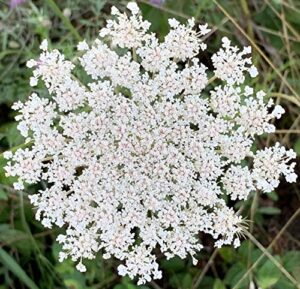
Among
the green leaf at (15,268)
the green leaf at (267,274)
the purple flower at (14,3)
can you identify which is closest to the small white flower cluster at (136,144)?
the green leaf at (267,274)

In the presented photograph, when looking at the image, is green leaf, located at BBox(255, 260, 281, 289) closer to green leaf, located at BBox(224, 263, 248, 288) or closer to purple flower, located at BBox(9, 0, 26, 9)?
green leaf, located at BBox(224, 263, 248, 288)

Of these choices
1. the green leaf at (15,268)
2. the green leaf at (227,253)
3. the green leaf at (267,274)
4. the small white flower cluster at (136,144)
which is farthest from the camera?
the green leaf at (227,253)

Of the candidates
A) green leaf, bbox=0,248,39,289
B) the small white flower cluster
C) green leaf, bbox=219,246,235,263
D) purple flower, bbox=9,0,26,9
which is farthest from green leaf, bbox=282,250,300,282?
purple flower, bbox=9,0,26,9

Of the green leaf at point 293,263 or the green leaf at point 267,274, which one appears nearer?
the green leaf at point 267,274

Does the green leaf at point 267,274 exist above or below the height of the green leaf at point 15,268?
below

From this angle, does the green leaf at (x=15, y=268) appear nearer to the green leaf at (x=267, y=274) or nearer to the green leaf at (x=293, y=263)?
the green leaf at (x=267, y=274)

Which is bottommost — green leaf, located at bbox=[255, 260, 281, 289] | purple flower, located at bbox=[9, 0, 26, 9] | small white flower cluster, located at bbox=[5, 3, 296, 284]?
green leaf, located at bbox=[255, 260, 281, 289]

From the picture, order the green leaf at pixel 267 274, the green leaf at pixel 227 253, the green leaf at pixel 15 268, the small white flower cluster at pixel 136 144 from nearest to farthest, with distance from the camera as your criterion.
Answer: the small white flower cluster at pixel 136 144
the green leaf at pixel 267 274
the green leaf at pixel 15 268
the green leaf at pixel 227 253

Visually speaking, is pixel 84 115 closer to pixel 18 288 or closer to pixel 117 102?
pixel 117 102
